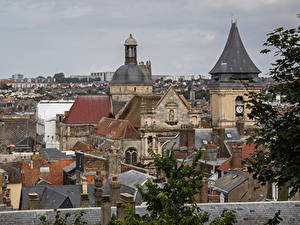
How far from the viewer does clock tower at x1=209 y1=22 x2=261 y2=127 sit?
6762 centimetres

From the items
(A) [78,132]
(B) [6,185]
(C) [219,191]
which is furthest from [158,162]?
(A) [78,132]

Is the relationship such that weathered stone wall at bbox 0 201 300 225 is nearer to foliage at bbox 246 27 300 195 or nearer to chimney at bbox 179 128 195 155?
foliage at bbox 246 27 300 195

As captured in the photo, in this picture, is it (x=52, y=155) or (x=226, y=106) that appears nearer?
(x=52, y=155)

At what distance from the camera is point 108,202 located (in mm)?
19812

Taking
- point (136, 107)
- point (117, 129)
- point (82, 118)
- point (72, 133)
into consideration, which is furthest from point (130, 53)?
point (117, 129)

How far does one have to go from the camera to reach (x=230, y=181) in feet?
112

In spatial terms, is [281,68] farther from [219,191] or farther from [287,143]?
[219,191]

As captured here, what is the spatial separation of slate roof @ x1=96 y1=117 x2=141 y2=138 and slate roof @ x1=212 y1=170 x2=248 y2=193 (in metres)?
31.2

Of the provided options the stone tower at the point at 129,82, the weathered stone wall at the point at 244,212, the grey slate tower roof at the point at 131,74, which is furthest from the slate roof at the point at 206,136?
the weathered stone wall at the point at 244,212

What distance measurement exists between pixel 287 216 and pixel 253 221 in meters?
1.10

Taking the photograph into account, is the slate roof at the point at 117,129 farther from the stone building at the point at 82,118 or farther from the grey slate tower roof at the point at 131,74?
the grey slate tower roof at the point at 131,74

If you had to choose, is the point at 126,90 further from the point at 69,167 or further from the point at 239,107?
the point at 69,167

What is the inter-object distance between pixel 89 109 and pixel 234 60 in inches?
781

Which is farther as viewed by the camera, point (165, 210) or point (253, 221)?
point (253, 221)
